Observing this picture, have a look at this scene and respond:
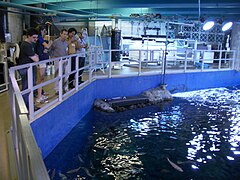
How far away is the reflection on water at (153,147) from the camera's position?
171 inches

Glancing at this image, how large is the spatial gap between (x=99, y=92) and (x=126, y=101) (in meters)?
0.95

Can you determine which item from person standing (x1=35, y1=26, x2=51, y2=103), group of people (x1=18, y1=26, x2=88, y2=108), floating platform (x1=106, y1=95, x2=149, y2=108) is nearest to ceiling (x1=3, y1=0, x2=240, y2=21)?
group of people (x1=18, y1=26, x2=88, y2=108)

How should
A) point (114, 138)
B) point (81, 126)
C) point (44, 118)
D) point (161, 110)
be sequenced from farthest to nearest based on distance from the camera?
point (161, 110)
point (81, 126)
point (114, 138)
point (44, 118)

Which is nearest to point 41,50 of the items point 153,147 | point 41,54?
point 41,54

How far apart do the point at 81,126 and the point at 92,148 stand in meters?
1.32

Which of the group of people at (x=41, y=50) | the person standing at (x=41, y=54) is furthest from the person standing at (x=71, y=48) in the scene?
the person standing at (x=41, y=54)

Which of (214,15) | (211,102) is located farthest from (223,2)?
(214,15)

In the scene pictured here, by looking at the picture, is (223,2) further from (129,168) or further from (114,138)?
(129,168)

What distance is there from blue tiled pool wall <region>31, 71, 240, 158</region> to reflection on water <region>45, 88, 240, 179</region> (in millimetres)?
285

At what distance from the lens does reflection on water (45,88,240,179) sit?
14.2 ft

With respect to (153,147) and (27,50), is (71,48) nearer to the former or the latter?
(27,50)

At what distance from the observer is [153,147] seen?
5344 millimetres

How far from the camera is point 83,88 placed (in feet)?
23.1

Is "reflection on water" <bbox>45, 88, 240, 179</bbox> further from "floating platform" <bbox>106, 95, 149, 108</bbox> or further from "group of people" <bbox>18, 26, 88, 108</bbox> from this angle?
"group of people" <bbox>18, 26, 88, 108</bbox>
